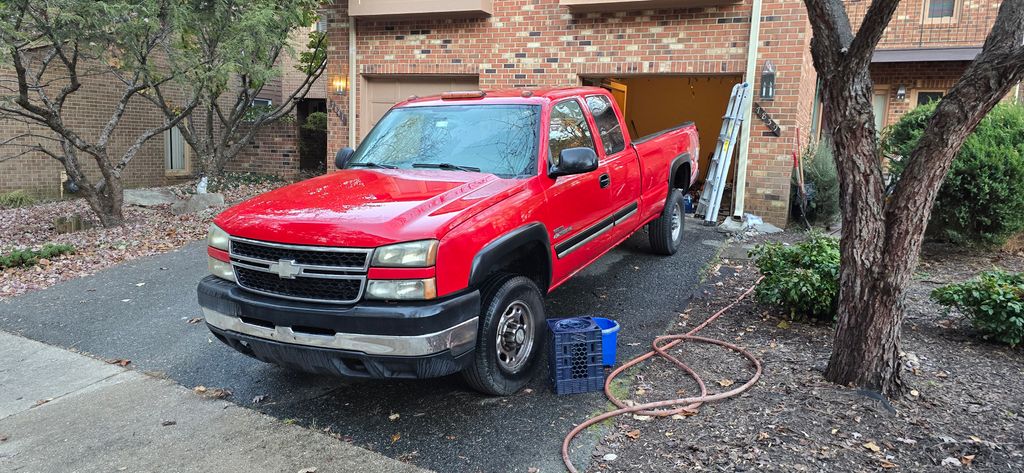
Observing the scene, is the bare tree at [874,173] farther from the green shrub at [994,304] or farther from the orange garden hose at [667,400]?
the green shrub at [994,304]

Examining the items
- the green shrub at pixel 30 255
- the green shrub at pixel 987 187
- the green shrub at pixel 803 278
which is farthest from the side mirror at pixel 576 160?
the green shrub at pixel 30 255

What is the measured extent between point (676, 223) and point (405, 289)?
194 inches

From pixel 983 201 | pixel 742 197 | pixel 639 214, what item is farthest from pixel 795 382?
pixel 742 197

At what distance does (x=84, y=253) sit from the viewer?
8188 millimetres

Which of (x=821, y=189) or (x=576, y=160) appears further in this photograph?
(x=821, y=189)

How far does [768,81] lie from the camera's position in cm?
914

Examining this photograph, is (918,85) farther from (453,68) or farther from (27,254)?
(27,254)

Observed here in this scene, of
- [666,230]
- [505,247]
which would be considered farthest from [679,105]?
[505,247]

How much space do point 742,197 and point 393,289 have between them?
742cm

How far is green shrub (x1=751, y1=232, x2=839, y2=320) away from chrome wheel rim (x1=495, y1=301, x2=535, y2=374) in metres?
2.19

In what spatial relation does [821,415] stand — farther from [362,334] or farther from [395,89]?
[395,89]

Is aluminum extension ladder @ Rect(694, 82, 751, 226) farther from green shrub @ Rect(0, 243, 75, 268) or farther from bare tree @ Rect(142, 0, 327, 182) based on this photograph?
green shrub @ Rect(0, 243, 75, 268)

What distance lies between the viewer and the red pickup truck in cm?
336

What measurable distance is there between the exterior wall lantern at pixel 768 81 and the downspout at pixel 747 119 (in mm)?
141
